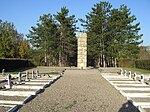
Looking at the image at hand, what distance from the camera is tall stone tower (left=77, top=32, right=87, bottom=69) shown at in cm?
3559

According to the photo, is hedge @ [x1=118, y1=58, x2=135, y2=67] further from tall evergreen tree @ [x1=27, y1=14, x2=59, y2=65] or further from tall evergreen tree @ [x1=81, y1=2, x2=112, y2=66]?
tall evergreen tree @ [x1=27, y1=14, x2=59, y2=65]

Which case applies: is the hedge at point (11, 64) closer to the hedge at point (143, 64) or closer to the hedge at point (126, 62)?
the hedge at point (126, 62)

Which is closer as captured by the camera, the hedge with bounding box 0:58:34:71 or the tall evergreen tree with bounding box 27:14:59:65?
the hedge with bounding box 0:58:34:71

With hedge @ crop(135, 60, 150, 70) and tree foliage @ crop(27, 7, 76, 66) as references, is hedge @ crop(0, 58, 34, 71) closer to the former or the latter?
tree foliage @ crop(27, 7, 76, 66)

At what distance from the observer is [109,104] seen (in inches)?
364

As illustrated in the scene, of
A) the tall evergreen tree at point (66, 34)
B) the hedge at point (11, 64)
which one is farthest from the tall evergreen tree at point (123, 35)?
the hedge at point (11, 64)

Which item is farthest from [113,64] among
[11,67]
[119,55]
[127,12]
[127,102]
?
[127,102]

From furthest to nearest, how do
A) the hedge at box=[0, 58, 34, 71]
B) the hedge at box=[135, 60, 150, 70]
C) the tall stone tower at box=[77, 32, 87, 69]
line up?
the hedge at box=[135, 60, 150, 70], the tall stone tower at box=[77, 32, 87, 69], the hedge at box=[0, 58, 34, 71]

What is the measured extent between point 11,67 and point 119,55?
18682mm

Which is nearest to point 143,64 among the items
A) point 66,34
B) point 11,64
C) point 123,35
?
point 123,35

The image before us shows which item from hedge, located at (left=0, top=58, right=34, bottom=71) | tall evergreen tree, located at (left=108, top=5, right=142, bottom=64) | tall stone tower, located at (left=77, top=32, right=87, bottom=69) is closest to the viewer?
hedge, located at (left=0, top=58, right=34, bottom=71)

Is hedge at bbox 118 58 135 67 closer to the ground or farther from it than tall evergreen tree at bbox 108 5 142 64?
A: closer to the ground

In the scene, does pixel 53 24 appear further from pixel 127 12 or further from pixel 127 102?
pixel 127 102

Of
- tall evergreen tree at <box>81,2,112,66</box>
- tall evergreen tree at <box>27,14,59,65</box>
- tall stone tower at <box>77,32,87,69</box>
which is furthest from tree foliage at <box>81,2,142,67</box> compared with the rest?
tall stone tower at <box>77,32,87,69</box>
